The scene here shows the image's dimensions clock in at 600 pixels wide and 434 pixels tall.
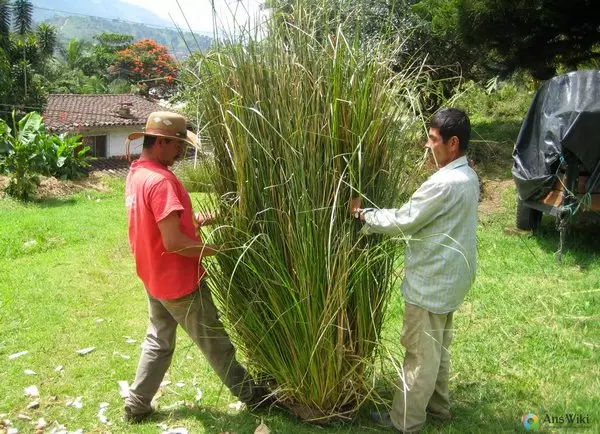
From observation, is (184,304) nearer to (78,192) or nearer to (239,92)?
(239,92)

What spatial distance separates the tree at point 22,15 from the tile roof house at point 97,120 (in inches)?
795

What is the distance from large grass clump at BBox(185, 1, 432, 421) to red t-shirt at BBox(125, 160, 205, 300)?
0.71ft

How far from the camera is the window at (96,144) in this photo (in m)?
29.2

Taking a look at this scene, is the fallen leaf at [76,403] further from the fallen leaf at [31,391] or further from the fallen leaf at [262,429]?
the fallen leaf at [262,429]

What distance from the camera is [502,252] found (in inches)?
261

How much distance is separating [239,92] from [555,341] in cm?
294

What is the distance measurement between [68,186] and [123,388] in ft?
47.9

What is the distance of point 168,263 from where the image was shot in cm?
312

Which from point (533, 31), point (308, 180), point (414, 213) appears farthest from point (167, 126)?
point (533, 31)

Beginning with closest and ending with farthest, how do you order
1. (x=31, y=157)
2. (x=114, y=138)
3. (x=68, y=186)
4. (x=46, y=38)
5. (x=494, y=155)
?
(x=494, y=155)
(x=31, y=157)
(x=68, y=186)
(x=114, y=138)
(x=46, y=38)

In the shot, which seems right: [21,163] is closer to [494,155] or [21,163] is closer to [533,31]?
[494,155]

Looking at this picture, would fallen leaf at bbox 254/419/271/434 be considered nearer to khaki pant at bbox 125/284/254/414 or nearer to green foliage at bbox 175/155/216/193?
khaki pant at bbox 125/284/254/414

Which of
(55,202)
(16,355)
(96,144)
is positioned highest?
(16,355)

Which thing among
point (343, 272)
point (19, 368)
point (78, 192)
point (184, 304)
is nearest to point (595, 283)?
point (343, 272)
